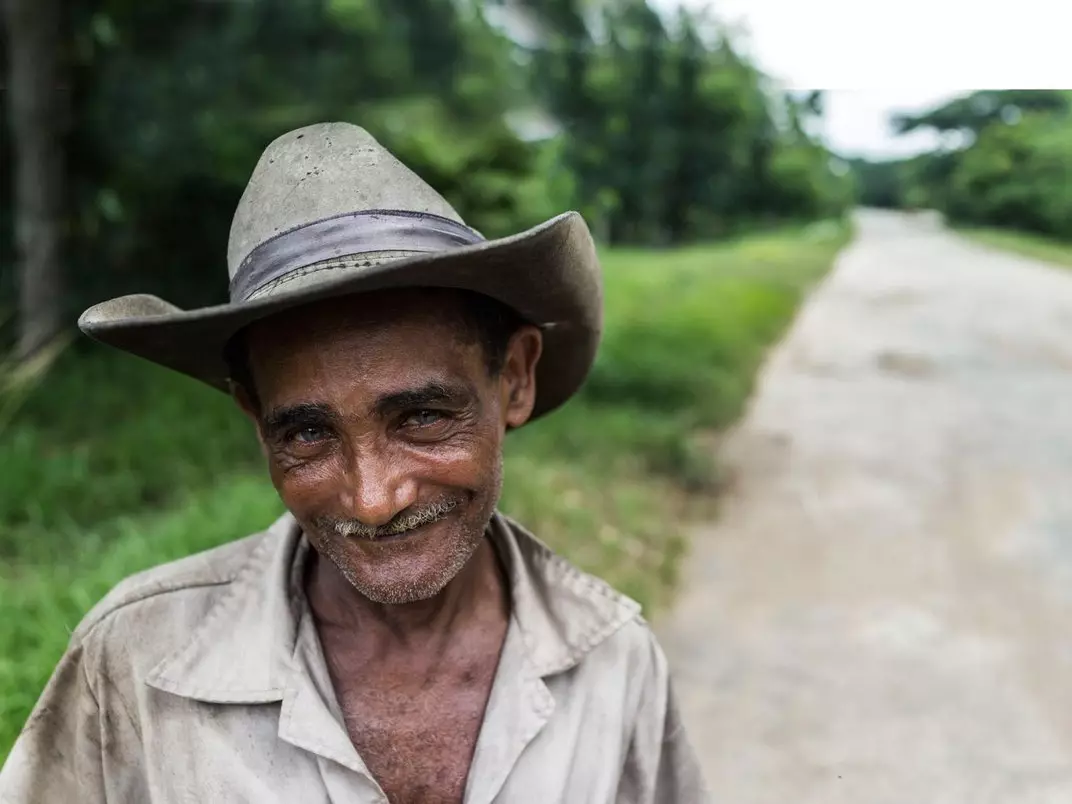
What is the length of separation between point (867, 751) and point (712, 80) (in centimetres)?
336

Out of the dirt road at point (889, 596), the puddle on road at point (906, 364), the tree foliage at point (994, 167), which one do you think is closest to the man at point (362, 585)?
the dirt road at point (889, 596)

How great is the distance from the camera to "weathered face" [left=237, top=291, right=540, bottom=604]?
1157mm

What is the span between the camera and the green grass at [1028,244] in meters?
10.3

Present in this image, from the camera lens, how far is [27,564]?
3.42 metres

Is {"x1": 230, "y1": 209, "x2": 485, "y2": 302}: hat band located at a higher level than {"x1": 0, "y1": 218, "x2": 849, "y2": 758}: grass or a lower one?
higher

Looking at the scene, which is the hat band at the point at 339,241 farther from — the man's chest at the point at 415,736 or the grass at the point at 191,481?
the grass at the point at 191,481

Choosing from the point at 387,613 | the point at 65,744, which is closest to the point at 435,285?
the point at 387,613

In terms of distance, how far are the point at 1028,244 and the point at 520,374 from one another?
11917 mm

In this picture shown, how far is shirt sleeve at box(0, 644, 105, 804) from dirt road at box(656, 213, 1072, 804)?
2022 millimetres

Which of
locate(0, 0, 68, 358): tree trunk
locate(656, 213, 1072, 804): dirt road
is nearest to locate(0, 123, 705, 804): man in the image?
locate(656, 213, 1072, 804): dirt road

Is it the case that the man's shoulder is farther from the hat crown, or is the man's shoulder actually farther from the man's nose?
the hat crown

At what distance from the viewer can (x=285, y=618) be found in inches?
52.1

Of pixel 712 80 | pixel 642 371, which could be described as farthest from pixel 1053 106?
pixel 642 371

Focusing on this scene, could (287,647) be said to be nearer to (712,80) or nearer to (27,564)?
(27,564)
